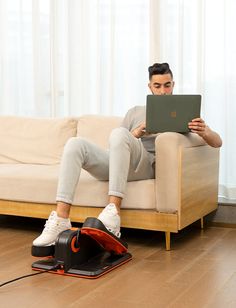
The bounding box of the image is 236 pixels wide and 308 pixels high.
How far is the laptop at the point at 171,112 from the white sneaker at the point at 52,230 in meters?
0.69

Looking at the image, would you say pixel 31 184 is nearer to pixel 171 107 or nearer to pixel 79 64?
pixel 171 107

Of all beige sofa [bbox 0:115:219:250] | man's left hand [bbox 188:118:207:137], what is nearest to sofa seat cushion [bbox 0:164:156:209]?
beige sofa [bbox 0:115:219:250]

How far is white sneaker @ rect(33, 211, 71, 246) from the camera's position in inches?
99.8

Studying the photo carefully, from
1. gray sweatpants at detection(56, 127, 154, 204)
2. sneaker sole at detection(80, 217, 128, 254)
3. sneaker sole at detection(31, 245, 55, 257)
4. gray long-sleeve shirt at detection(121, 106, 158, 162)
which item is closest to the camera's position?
sneaker sole at detection(80, 217, 128, 254)

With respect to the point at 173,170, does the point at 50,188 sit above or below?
below

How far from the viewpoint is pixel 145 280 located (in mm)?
2365

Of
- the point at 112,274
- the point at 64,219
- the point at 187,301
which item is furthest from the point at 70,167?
the point at 187,301

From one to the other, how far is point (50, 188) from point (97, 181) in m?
0.31

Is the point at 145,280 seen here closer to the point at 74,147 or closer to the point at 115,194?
the point at 115,194

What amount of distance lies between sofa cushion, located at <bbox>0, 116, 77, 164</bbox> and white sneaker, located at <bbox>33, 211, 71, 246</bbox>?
1104mm

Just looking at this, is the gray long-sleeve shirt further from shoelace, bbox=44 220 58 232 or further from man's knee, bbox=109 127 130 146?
shoelace, bbox=44 220 58 232

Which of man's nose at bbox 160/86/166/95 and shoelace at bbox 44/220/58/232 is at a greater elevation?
man's nose at bbox 160/86/166/95

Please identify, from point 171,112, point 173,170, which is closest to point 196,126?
point 171,112

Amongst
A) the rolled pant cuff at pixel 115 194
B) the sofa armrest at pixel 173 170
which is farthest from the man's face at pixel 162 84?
the rolled pant cuff at pixel 115 194
